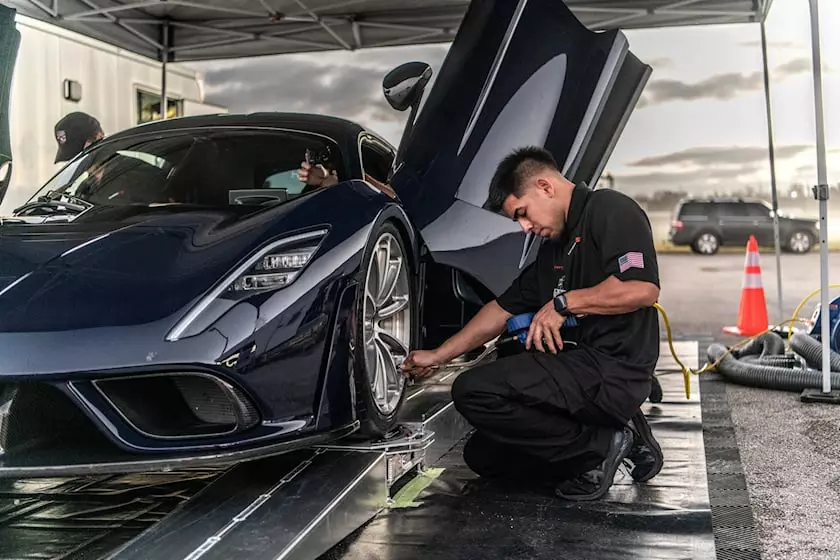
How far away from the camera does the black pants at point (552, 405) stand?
8.89 feet

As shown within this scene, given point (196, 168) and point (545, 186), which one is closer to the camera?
point (545, 186)

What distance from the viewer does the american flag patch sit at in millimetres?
2730

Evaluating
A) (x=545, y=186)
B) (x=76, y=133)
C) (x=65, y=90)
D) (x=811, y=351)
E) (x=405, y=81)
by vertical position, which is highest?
(x=65, y=90)

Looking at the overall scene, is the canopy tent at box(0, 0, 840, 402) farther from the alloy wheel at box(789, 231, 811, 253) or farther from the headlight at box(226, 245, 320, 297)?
the headlight at box(226, 245, 320, 297)

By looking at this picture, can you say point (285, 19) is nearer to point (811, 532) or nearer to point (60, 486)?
point (60, 486)

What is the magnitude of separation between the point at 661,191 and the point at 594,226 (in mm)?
7366

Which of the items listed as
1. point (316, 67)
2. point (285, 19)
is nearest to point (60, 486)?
point (285, 19)

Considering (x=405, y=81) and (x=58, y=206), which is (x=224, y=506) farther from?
(x=405, y=81)

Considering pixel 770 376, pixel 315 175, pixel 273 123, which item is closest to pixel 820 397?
pixel 770 376

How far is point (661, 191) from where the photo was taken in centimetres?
981

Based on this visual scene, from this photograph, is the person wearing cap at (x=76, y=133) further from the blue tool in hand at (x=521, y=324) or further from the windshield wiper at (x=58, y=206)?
the blue tool in hand at (x=521, y=324)

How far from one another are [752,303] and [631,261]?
15.4 feet

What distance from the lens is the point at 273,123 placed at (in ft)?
10.9

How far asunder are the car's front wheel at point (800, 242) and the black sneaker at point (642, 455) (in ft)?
27.6
